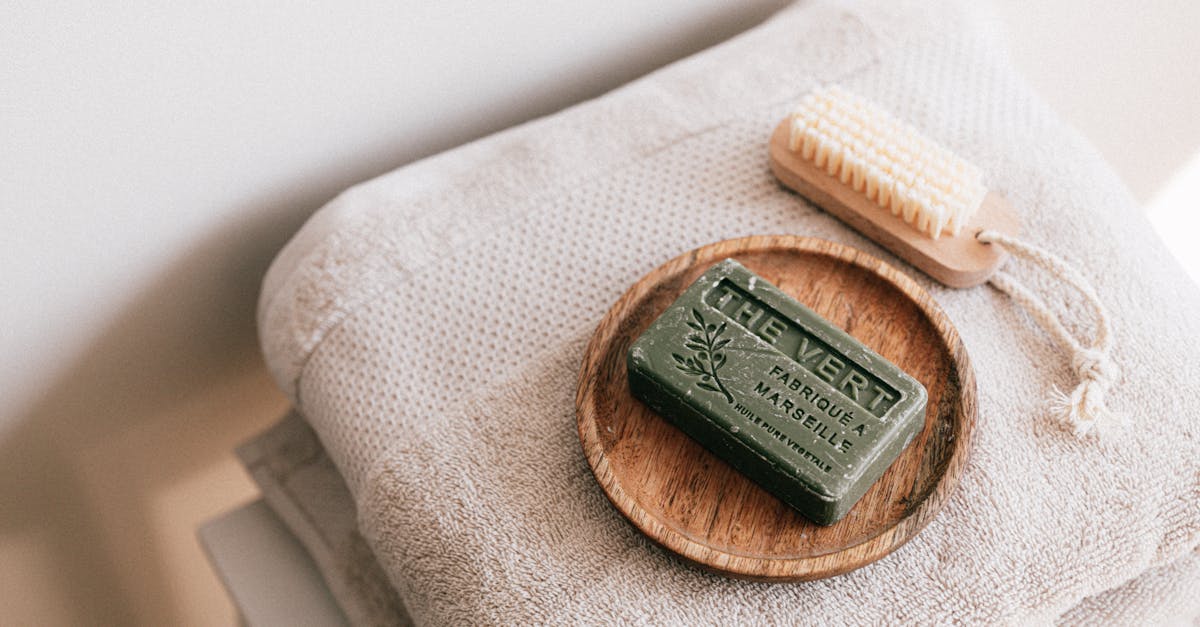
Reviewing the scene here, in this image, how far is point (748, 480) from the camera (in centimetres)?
47

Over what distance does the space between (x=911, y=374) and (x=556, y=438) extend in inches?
8.0

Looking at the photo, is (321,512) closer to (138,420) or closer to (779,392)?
(138,420)

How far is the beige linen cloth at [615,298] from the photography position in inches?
18.1

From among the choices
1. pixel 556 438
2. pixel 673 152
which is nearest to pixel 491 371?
pixel 556 438

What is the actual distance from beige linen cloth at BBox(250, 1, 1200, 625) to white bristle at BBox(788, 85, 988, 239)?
0.03 m

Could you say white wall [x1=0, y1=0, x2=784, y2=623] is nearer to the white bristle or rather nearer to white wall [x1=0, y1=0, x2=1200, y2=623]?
white wall [x1=0, y1=0, x2=1200, y2=623]

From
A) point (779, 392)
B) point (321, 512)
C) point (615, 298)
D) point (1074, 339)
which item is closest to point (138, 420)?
point (321, 512)

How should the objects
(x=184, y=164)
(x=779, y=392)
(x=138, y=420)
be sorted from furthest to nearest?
(x=138, y=420) → (x=184, y=164) → (x=779, y=392)

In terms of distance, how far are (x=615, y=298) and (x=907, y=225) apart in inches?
7.3

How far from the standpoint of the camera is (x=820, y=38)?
642 millimetres

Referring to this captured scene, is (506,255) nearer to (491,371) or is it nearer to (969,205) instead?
(491,371)

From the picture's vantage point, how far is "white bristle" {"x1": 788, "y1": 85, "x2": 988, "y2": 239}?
20.8 inches

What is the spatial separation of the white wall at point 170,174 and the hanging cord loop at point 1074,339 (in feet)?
1.14

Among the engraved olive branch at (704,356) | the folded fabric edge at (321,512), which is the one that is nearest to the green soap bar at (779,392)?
the engraved olive branch at (704,356)
